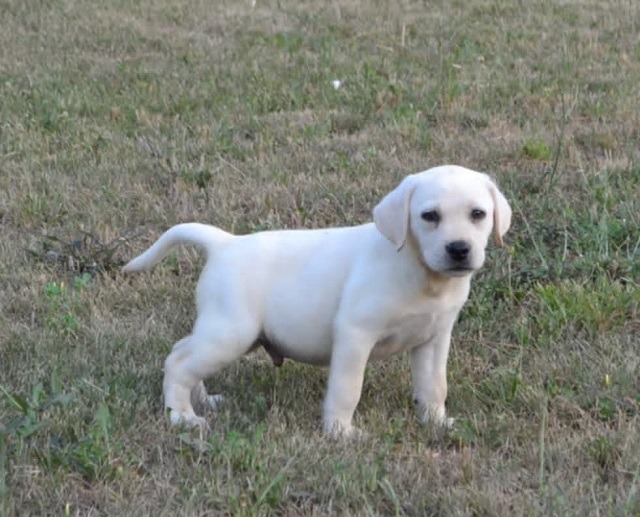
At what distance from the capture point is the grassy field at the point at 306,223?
3846 millimetres

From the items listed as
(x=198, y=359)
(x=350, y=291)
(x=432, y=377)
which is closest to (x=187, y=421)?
(x=198, y=359)

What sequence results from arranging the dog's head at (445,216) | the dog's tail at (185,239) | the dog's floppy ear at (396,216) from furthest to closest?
the dog's tail at (185,239) → the dog's floppy ear at (396,216) → the dog's head at (445,216)

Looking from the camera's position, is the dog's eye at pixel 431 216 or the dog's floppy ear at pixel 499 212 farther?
the dog's floppy ear at pixel 499 212

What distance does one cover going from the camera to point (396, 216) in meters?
4.07

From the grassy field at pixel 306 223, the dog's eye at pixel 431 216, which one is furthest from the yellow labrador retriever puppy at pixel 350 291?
the grassy field at pixel 306 223

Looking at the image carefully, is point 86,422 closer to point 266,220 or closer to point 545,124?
point 266,220

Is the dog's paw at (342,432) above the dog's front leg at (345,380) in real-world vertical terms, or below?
below

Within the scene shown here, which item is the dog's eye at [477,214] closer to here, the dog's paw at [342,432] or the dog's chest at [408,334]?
the dog's chest at [408,334]

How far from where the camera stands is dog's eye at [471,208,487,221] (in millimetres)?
4027

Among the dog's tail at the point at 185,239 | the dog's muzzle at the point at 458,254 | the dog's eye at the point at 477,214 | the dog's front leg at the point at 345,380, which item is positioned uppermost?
the dog's eye at the point at 477,214

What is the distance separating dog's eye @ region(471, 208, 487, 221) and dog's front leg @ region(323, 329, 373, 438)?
1.84ft

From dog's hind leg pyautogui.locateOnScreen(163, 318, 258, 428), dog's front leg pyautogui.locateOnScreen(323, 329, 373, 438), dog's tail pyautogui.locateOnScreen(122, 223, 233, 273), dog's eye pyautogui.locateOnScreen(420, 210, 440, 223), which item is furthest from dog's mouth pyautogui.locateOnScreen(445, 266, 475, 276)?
dog's tail pyautogui.locateOnScreen(122, 223, 233, 273)

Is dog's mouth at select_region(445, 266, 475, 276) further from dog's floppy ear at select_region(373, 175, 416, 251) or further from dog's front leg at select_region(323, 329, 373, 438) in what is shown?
dog's front leg at select_region(323, 329, 373, 438)

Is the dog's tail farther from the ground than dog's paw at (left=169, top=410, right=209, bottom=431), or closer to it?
farther from the ground
